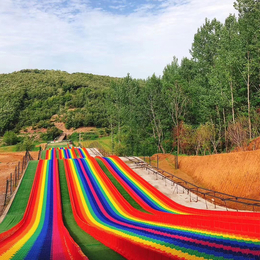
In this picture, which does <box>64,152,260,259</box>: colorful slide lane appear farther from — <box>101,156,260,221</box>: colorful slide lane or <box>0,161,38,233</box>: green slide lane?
<box>0,161,38,233</box>: green slide lane

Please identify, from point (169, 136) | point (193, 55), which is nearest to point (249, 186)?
point (169, 136)

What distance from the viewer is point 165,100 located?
3856 cm

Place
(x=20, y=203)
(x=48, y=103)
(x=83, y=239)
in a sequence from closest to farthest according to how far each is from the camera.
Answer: (x=83, y=239), (x=20, y=203), (x=48, y=103)

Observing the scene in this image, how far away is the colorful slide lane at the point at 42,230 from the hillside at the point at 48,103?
44.8 m

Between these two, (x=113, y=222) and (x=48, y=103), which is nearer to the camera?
(x=113, y=222)

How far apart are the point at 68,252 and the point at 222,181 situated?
1409 cm

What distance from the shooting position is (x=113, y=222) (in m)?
12.6

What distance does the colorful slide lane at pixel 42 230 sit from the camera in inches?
272

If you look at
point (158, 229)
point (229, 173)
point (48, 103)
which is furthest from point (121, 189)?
point (48, 103)

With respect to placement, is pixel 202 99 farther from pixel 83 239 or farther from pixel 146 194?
pixel 83 239

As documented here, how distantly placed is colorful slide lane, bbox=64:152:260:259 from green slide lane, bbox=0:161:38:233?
109 inches

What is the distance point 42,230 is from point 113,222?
10.3ft

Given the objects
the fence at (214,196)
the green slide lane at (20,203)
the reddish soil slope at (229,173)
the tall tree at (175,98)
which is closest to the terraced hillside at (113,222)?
the green slide lane at (20,203)

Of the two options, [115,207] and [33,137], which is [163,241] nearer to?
[115,207]
